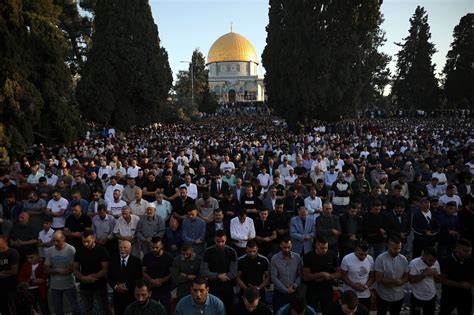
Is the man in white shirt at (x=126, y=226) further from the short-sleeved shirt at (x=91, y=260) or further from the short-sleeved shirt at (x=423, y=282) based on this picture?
the short-sleeved shirt at (x=423, y=282)

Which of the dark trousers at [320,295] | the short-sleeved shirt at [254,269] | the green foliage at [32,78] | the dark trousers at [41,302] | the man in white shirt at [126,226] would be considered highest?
the green foliage at [32,78]

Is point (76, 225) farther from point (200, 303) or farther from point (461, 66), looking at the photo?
point (461, 66)

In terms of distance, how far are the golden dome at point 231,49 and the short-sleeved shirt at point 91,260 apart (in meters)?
81.1

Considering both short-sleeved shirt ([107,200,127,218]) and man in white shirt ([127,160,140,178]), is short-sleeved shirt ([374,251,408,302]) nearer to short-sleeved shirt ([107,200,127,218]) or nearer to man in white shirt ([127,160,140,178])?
short-sleeved shirt ([107,200,127,218])

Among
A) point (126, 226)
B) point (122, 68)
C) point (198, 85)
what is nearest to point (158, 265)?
point (126, 226)

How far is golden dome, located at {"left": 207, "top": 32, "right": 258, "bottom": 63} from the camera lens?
8344 centimetres

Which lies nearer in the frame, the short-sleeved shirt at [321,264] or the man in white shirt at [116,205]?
the short-sleeved shirt at [321,264]

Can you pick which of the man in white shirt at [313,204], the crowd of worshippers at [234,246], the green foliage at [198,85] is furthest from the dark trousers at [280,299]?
the green foliage at [198,85]

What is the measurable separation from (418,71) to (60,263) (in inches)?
1916

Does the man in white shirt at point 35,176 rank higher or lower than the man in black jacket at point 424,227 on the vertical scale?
higher

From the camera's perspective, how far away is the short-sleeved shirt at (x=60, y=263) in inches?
217

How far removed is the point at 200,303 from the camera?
4.27 m

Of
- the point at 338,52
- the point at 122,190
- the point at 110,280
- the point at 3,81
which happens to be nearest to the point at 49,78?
the point at 3,81

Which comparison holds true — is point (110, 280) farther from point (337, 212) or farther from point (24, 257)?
point (337, 212)
